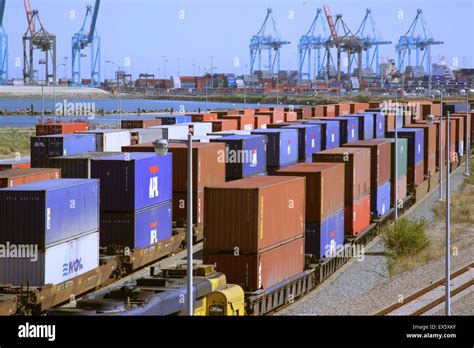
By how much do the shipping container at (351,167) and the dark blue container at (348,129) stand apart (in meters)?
17.5

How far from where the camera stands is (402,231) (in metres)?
32.0

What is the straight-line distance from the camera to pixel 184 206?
3194cm

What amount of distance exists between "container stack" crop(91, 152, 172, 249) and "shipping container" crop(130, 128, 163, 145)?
13.5 metres

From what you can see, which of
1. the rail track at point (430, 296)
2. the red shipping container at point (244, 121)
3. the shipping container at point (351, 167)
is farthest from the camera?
the red shipping container at point (244, 121)

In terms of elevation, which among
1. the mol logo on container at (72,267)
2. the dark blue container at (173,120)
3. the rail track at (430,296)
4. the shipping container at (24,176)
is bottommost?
the rail track at (430,296)

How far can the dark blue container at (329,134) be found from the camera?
1905 inches

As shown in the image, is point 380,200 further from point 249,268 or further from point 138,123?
point 138,123

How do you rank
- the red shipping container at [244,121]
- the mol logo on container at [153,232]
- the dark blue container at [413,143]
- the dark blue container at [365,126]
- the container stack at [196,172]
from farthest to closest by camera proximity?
the red shipping container at [244,121] → the dark blue container at [365,126] → the dark blue container at [413,143] → the container stack at [196,172] → the mol logo on container at [153,232]

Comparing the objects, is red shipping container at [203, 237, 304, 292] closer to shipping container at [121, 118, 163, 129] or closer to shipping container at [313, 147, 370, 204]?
shipping container at [313, 147, 370, 204]

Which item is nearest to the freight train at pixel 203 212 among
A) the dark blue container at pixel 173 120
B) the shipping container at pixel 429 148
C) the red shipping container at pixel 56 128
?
the red shipping container at pixel 56 128

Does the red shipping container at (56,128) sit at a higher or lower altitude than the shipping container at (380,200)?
higher

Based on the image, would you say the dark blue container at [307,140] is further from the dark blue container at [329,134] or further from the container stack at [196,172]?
the container stack at [196,172]
